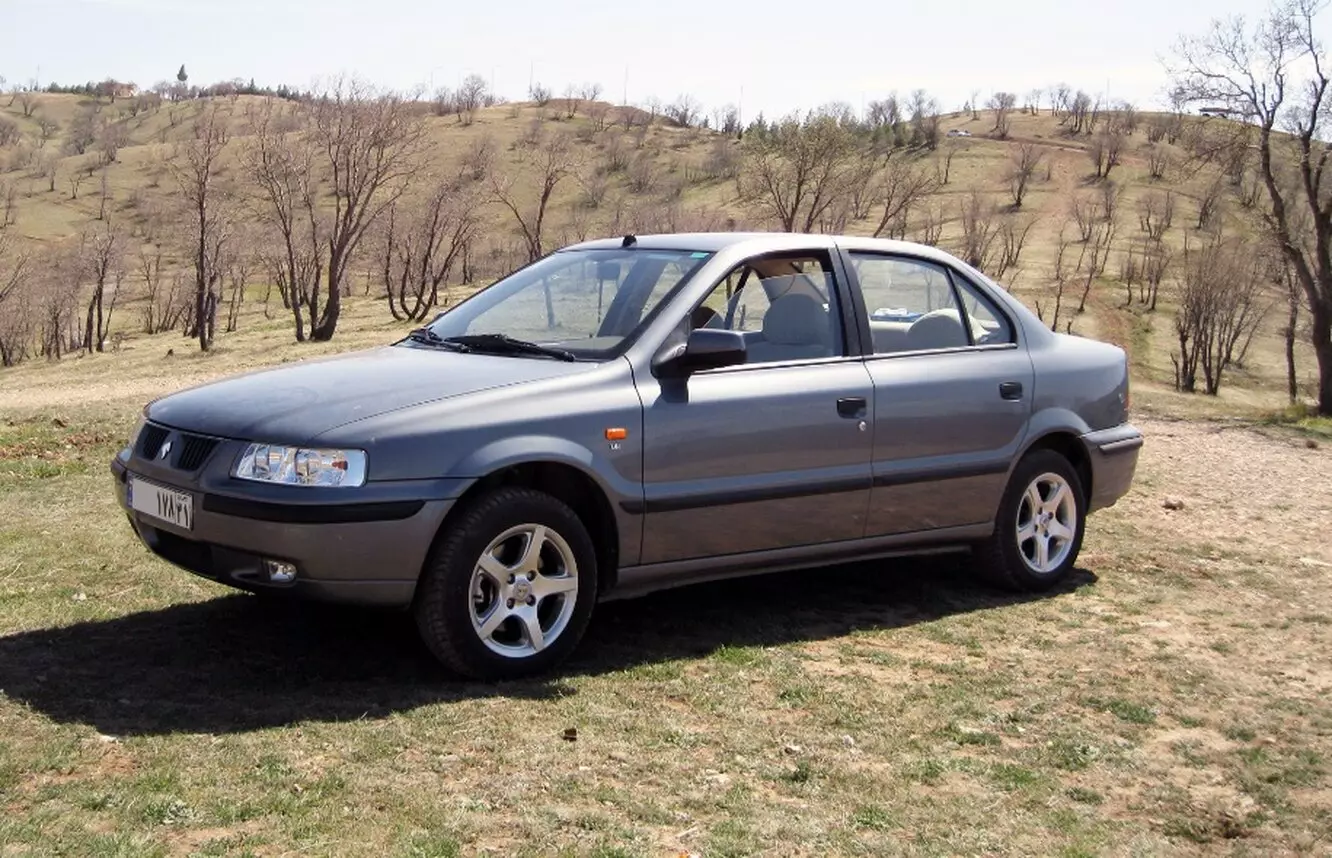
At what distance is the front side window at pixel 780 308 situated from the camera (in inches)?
229

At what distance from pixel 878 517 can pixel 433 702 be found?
7.52 feet

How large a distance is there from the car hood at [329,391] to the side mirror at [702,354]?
0.33 m

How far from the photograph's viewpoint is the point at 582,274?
6.00 m

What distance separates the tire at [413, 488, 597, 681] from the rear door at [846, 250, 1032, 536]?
1.59 m

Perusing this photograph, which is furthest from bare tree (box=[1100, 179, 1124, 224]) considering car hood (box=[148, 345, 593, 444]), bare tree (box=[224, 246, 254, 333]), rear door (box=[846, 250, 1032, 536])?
car hood (box=[148, 345, 593, 444])

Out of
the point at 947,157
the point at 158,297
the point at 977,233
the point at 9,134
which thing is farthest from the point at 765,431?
the point at 9,134

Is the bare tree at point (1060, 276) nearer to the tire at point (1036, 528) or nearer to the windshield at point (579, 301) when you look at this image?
the tire at point (1036, 528)

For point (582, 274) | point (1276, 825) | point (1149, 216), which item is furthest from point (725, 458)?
point (1149, 216)

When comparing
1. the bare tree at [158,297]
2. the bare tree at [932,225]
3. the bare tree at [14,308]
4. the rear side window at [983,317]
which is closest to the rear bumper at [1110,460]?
the rear side window at [983,317]

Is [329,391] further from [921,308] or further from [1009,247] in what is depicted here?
[1009,247]

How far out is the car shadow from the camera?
4402 millimetres

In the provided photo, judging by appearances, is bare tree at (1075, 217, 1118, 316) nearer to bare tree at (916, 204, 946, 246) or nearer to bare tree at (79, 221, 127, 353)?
bare tree at (916, 204, 946, 246)

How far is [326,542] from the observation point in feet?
14.7

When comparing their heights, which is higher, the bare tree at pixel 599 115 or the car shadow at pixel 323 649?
the bare tree at pixel 599 115
